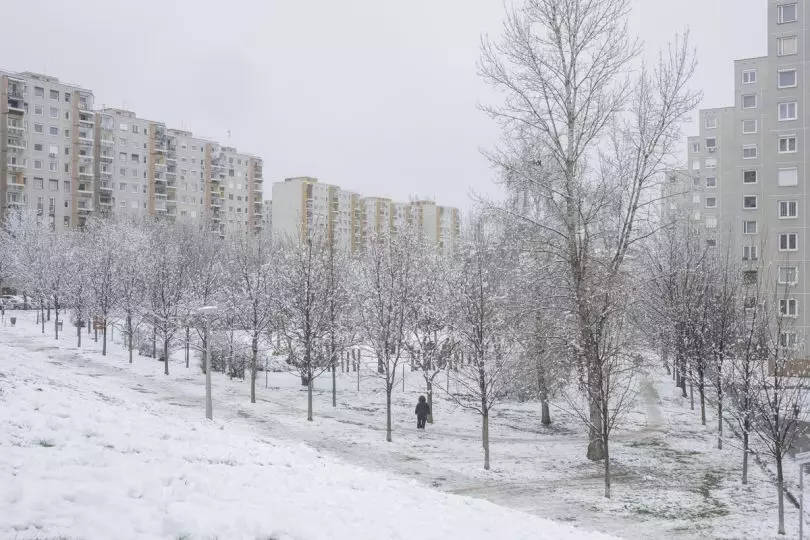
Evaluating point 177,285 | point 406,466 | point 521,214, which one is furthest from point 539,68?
point 177,285

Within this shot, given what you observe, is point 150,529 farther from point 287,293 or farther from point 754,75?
point 754,75

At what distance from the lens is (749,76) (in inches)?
1891

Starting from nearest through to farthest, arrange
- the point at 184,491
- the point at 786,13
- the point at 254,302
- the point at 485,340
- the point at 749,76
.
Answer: the point at 184,491
the point at 485,340
the point at 254,302
the point at 786,13
the point at 749,76

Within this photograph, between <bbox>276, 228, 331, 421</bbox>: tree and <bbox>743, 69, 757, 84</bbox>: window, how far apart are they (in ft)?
122

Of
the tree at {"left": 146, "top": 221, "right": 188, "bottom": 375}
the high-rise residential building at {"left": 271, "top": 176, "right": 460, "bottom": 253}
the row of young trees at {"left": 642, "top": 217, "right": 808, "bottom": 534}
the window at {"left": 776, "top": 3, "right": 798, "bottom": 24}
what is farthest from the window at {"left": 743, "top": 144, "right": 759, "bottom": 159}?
the high-rise residential building at {"left": 271, "top": 176, "right": 460, "bottom": 253}

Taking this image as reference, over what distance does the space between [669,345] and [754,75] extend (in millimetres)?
29470

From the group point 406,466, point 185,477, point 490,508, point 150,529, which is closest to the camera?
point 150,529

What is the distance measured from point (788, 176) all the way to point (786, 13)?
34.7 feet

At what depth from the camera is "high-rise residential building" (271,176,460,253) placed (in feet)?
384

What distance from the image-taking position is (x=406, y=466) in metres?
19.2

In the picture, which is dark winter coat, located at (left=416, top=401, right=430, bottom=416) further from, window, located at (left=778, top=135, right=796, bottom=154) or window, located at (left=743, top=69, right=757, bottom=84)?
window, located at (left=743, top=69, right=757, bottom=84)

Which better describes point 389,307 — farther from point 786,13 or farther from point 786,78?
point 786,13

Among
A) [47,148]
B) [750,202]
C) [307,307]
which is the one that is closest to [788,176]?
[750,202]

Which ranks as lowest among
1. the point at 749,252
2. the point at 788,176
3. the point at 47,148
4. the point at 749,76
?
the point at 749,252
